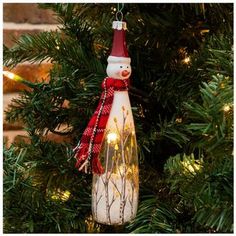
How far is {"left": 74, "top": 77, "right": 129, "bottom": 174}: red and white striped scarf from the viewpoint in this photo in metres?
0.51

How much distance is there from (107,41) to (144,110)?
0.11 m

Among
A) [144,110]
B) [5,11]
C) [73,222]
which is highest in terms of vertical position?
[5,11]

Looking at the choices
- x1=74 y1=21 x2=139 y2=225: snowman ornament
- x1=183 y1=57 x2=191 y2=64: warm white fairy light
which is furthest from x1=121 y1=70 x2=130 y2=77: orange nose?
x1=183 y1=57 x2=191 y2=64: warm white fairy light

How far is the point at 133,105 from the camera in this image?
2.00 ft

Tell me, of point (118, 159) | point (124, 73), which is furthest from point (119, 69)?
point (118, 159)

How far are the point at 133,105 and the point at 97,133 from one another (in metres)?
0.12

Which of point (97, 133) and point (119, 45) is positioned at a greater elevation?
point (119, 45)

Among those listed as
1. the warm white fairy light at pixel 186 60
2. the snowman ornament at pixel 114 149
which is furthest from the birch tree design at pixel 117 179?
the warm white fairy light at pixel 186 60

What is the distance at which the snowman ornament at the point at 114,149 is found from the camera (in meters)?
0.51

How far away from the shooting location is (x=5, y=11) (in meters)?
0.84

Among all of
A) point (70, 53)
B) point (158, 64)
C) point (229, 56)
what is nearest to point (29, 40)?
point (70, 53)

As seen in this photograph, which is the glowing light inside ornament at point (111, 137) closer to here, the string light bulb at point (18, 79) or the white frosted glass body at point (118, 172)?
the white frosted glass body at point (118, 172)

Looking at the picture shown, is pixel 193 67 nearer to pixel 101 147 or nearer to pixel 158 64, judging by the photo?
pixel 158 64

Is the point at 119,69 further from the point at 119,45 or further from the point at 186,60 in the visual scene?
the point at 186,60
